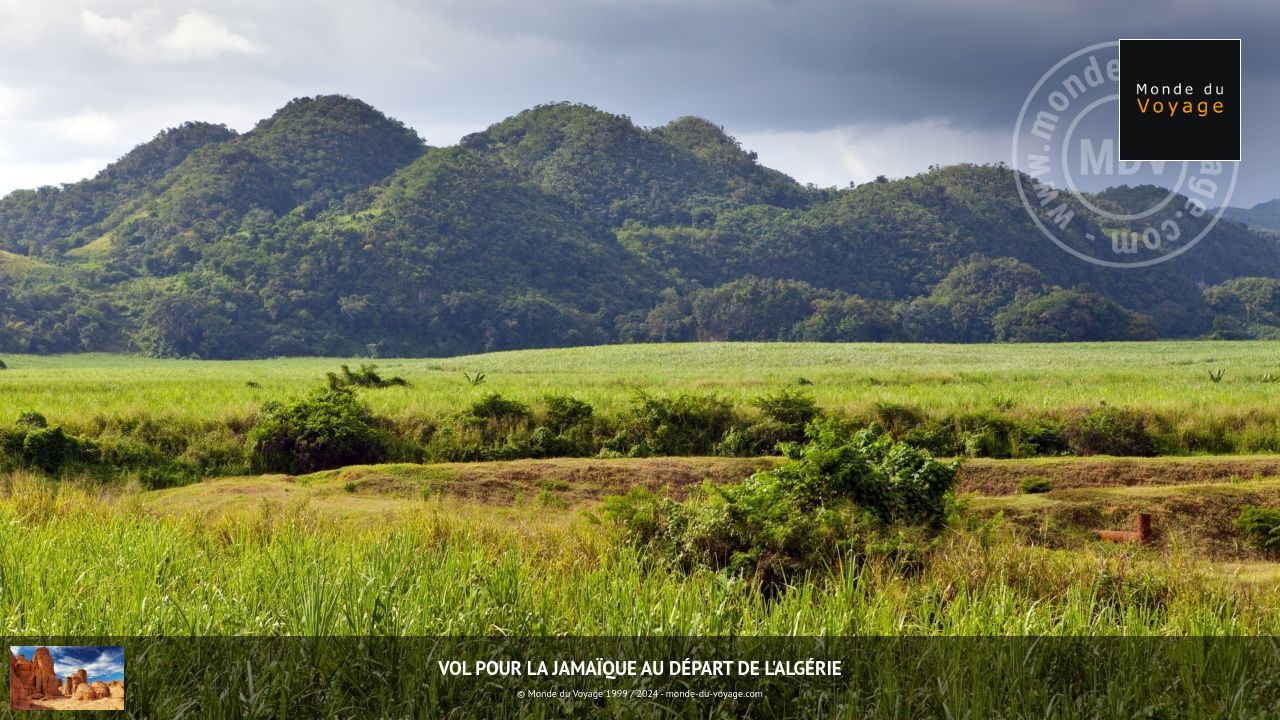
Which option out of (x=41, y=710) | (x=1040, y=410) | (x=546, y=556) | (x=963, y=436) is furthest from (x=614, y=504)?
(x=1040, y=410)

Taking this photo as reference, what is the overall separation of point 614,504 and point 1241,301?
5241 inches

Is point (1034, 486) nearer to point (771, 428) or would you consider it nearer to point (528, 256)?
point (771, 428)

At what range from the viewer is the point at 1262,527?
1288cm

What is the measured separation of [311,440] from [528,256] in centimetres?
9856

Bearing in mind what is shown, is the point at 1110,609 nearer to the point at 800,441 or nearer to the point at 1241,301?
the point at 800,441

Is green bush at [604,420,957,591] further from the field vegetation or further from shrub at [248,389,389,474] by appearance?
shrub at [248,389,389,474]

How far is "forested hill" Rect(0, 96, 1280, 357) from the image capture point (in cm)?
9781

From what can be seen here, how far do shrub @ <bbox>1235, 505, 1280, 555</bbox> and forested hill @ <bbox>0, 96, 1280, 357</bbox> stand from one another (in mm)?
84541

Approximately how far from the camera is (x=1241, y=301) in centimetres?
12075

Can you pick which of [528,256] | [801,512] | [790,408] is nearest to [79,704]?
[801,512]

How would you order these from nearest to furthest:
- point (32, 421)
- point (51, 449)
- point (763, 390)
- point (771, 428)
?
point (51, 449)
point (32, 421)
point (771, 428)
point (763, 390)

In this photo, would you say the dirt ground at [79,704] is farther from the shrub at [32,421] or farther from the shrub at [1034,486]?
the shrub at [32,421]

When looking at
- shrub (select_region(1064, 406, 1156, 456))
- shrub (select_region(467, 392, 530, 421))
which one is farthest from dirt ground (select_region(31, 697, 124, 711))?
shrub (select_region(1064, 406, 1156, 456))

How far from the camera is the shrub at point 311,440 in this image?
66.6 feet
